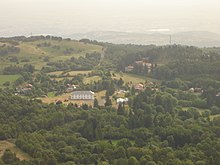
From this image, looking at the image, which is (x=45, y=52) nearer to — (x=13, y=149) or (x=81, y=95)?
(x=81, y=95)

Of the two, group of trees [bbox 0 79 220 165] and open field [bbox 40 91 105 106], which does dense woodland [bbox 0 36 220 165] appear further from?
open field [bbox 40 91 105 106]

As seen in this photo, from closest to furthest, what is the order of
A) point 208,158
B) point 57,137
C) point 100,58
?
point 208,158, point 57,137, point 100,58

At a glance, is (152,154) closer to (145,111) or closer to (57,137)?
(57,137)

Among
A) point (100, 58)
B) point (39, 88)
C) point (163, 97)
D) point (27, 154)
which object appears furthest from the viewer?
point (100, 58)

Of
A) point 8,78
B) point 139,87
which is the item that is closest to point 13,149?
point 139,87

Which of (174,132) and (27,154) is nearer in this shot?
(27,154)

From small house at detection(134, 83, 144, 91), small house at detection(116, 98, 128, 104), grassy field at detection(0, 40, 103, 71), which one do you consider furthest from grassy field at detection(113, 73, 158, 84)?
grassy field at detection(0, 40, 103, 71)

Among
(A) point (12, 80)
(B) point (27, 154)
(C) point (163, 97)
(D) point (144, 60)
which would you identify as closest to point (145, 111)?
(C) point (163, 97)
